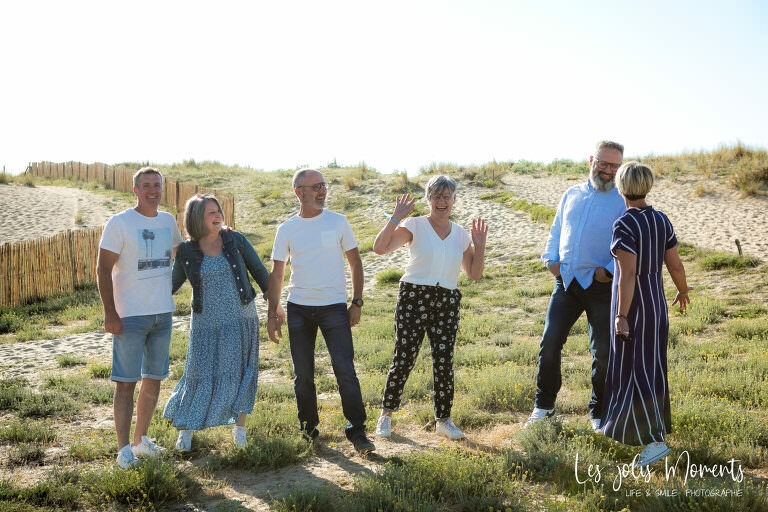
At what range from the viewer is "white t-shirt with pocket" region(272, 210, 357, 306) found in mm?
4668

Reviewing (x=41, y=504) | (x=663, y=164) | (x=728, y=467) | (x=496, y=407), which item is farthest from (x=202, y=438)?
(x=663, y=164)

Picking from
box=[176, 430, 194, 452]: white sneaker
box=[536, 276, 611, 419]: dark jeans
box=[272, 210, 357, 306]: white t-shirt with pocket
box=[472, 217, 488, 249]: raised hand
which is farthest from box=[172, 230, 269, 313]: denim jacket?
box=[536, 276, 611, 419]: dark jeans

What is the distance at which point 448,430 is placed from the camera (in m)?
5.11

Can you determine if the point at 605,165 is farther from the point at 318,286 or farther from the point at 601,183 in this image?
the point at 318,286

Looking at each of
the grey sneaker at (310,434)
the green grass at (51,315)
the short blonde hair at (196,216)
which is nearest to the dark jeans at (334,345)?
the grey sneaker at (310,434)

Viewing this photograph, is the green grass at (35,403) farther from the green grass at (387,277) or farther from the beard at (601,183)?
the green grass at (387,277)

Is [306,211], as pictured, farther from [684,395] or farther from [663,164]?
[663,164]

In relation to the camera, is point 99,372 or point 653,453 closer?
point 653,453

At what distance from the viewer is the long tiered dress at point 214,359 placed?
4613 mm

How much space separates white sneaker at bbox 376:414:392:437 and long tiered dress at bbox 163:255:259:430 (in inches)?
46.1

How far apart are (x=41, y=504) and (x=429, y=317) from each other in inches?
115

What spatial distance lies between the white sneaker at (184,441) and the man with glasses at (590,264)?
2.71 metres

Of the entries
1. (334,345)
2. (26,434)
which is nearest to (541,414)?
(334,345)

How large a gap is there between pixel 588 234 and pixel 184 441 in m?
3.46
